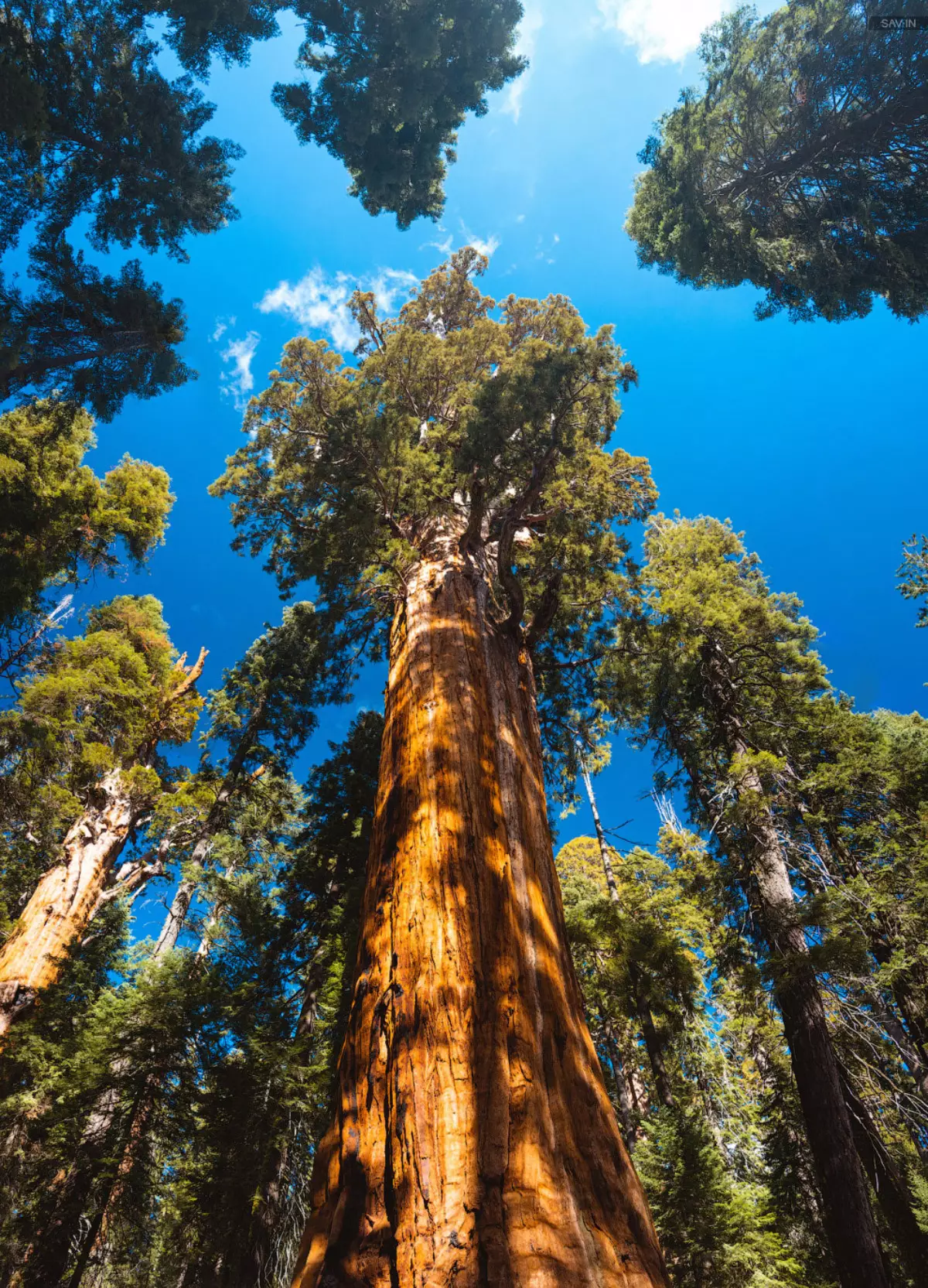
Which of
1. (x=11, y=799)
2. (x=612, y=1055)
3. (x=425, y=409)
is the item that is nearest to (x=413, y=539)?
(x=425, y=409)

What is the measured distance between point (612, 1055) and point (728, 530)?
10784 millimetres

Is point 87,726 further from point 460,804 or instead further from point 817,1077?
point 817,1077

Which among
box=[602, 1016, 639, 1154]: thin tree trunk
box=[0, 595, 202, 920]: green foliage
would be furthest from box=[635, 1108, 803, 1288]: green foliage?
box=[0, 595, 202, 920]: green foliage

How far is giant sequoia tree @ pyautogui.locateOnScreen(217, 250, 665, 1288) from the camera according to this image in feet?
6.66

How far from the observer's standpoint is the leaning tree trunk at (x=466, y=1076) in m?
1.91

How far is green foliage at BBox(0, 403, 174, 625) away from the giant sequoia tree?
4243 millimetres

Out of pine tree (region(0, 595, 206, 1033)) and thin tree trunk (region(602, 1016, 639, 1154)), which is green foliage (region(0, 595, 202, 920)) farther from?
thin tree trunk (region(602, 1016, 639, 1154))

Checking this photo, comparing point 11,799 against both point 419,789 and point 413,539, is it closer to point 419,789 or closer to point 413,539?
point 413,539

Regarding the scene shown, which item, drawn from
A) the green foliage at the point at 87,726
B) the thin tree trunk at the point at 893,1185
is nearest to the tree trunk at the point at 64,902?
the green foliage at the point at 87,726

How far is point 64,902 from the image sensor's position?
8.53 m

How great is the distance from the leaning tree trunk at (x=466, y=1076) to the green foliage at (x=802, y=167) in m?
7.98

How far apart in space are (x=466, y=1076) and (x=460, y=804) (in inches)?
55.9

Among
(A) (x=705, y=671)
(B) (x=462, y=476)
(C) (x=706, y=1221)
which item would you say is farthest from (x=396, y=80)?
(C) (x=706, y=1221)

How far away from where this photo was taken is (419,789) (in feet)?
11.9
